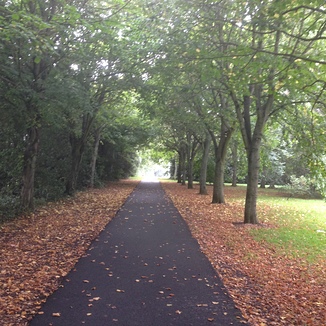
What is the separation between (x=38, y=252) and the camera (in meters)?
7.04

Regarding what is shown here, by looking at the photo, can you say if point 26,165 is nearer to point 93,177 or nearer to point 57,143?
point 57,143

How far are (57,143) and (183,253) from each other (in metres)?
12.2

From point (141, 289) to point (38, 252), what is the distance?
2.92 meters

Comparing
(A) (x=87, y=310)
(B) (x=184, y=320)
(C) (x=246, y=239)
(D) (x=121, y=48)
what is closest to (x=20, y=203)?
(D) (x=121, y=48)

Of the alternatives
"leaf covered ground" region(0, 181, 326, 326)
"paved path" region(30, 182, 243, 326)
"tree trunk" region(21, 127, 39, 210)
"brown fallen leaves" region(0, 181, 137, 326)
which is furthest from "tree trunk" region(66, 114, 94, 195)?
"paved path" region(30, 182, 243, 326)

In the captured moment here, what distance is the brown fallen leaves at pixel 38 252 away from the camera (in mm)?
4472

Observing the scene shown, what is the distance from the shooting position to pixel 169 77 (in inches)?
454

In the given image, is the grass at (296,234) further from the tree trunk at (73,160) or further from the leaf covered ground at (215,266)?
the tree trunk at (73,160)

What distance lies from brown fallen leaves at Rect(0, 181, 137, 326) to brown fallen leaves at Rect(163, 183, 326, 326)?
2662 mm

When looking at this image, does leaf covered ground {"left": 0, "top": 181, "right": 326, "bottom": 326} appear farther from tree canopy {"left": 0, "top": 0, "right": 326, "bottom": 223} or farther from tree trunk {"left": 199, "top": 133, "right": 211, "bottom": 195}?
tree trunk {"left": 199, "top": 133, "right": 211, "bottom": 195}

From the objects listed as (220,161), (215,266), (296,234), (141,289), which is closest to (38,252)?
(141,289)

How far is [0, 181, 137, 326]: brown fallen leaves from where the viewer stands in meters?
4.47

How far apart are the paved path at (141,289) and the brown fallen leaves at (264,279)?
27cm

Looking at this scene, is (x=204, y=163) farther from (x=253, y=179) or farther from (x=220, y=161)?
(x=253, y=179)
